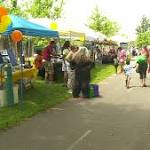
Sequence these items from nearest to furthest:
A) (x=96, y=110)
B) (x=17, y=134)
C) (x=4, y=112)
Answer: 1. (x=17, y=134)
2. (x=4, y=112)
3. (x=96, y=110)

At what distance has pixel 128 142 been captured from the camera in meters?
9.81

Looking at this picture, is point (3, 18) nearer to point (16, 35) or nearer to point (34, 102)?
point (16, 35)

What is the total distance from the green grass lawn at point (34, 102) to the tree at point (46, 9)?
100 ft

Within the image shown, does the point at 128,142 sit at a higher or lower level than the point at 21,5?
lower

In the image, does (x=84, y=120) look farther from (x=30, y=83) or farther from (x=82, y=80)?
(x=30, y=83)

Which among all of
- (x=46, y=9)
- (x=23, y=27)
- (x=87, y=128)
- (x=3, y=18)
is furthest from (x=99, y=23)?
(x=87, y=128)

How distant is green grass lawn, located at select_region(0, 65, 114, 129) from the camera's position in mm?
12578

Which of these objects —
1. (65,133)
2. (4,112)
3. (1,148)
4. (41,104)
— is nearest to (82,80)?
(41,104)

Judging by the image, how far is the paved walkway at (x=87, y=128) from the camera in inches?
378

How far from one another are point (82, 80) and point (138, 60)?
5078mm

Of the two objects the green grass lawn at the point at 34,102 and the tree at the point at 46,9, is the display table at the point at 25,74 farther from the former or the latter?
the tree at the point at 46,9

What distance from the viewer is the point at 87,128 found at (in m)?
11.5

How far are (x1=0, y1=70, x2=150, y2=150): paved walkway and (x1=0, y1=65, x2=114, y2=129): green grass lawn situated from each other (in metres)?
0.34

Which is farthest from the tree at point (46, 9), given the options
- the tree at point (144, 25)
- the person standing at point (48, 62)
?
the tree at point (144, 25)
